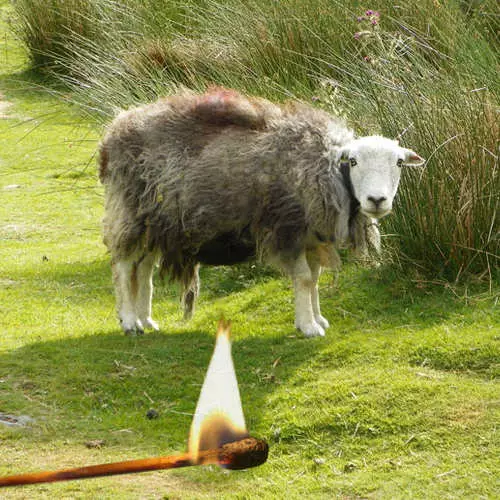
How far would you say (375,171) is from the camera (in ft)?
17.4

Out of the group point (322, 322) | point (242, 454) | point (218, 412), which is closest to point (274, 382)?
point (322, 322)

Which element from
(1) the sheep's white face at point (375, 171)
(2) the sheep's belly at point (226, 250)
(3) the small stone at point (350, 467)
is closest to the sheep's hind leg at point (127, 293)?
(2) the sheep's belly at point (226, 250)

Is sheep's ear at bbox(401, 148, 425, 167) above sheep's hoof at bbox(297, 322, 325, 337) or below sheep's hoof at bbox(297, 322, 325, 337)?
above

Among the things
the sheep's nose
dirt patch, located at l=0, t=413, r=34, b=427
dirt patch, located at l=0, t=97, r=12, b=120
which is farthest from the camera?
dirt patch, located at l=0, t=97, r=12, b=120

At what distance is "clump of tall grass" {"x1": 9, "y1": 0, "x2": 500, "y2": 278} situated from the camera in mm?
6148

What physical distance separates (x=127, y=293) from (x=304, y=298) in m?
1.20

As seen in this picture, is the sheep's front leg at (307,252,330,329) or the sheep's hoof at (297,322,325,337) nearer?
the sheep's hoof at (297,322,325,337)

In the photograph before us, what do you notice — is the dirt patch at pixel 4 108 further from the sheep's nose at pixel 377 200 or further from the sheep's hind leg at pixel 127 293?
the sheep's nose at pixel 377 200

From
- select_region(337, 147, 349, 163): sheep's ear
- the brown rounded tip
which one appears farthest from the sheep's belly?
the brown rounded tip

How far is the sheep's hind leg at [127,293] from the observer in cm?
614

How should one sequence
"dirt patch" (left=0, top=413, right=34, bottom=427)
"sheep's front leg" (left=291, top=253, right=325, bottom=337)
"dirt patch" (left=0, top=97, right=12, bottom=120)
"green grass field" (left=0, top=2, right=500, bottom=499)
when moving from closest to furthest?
"green grass field" (left=0, top=2, right=500, bottom=499) < "dirt patch" (left=0, top=413, right=34, bottom=427) < "sheep's front leg" (left=291, top=253, right=325, bottom=337) < "dirt patch" (left=0, top=97, right=12, bottom=120)

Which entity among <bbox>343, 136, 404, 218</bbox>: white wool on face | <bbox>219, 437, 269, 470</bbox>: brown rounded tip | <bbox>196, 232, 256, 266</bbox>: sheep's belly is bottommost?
<bbox>196, 232, 256, 266</bbox>: sheep's belly

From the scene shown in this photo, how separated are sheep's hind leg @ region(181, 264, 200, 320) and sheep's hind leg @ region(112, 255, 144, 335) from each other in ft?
1.09

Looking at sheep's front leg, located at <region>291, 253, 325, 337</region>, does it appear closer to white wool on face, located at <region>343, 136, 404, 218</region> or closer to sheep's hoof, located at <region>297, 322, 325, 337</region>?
sheep's hoof, located at <region>297, 322, 325, 337</region>
